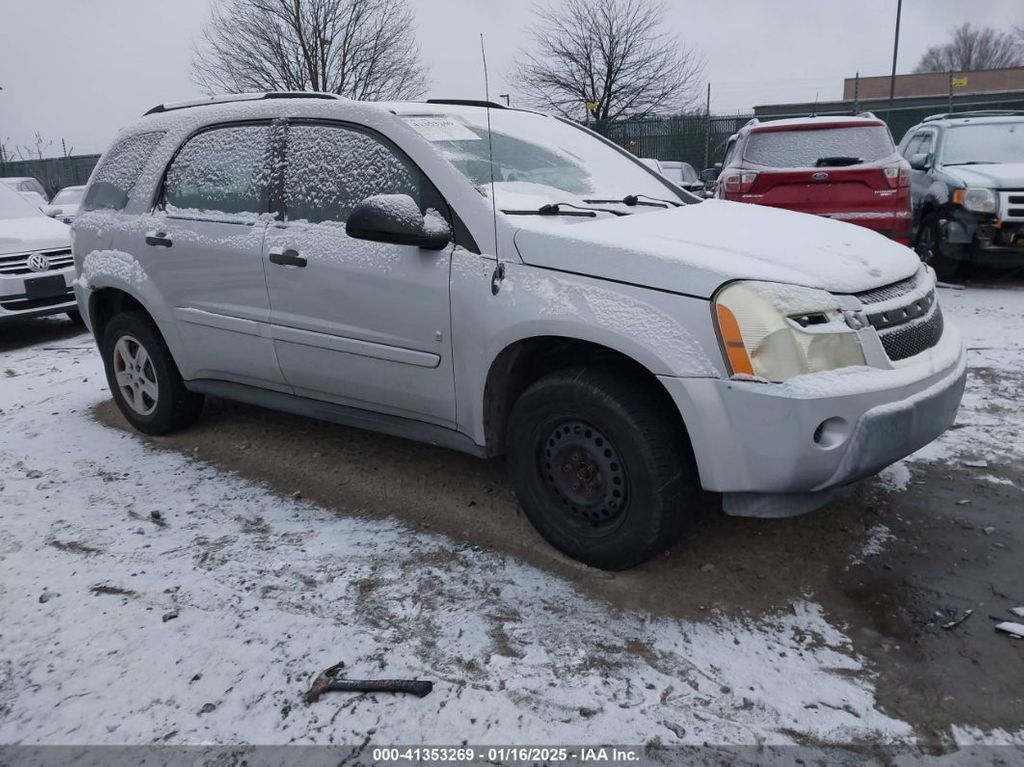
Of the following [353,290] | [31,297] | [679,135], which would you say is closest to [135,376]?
[353,290]

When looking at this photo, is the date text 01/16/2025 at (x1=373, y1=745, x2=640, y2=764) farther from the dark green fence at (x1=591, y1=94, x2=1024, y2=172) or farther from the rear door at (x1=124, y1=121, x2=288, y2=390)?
the dark green fence at (x1=591, y1=94, x2=1024, y2=172)

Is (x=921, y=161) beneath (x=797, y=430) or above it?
above

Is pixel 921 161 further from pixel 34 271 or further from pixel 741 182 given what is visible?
pixel 34 271

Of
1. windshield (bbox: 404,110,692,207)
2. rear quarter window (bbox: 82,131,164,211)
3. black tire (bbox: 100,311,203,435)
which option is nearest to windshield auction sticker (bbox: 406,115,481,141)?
windshield (bbox: 404,110,692,207)

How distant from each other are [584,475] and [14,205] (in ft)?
28.3

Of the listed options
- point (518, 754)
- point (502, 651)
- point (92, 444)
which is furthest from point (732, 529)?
point (92, 444)

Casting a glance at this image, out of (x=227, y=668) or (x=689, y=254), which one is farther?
(x=689, y=254)

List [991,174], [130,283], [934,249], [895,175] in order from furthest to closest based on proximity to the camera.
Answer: [934,249] < [991,174] < [895,175] < [130,283]

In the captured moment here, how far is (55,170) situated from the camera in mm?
32688

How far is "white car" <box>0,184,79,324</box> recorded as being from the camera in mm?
7707

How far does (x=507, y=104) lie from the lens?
4.30 metres

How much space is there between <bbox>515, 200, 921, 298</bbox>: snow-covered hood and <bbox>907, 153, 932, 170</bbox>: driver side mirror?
268 inches

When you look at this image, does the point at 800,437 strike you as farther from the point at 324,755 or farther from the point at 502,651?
the point at 324,755

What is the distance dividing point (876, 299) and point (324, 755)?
2.31m
